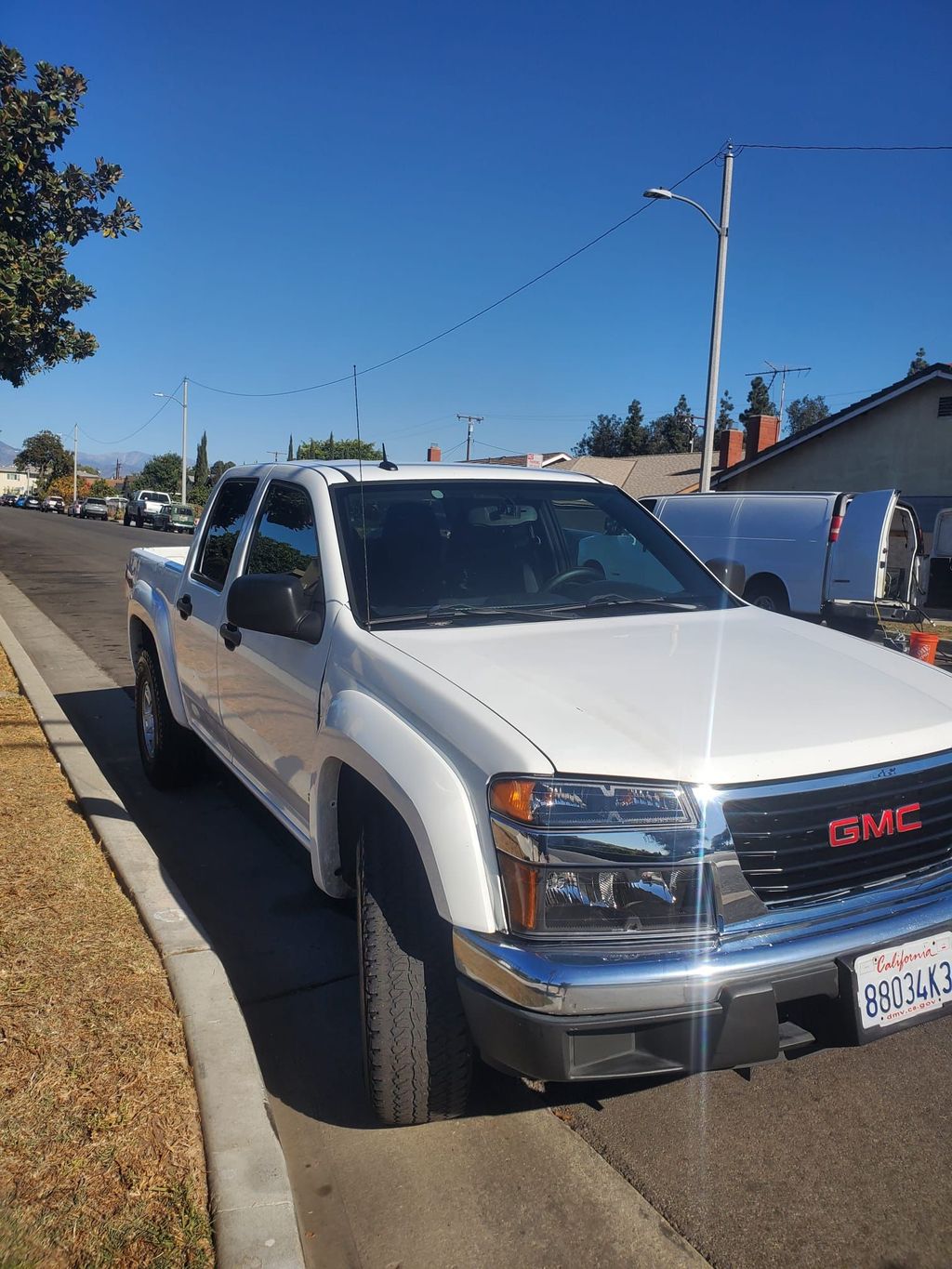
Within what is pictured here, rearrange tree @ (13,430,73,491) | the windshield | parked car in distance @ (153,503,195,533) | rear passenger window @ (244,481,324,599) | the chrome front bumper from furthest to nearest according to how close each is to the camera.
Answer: tree @ (13,430,73,491)
parked car in distance @ (153,503,195,533)
rear passenger window @ (244,481,324,599)
the windshield
the chrome front bumper

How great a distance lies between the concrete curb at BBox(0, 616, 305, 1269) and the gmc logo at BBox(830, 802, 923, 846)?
1.62m

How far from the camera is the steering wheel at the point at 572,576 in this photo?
12.6 ft

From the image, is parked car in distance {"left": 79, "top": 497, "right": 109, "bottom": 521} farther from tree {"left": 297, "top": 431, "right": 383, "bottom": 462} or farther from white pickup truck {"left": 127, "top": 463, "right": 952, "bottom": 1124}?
white pickup truck {"left": 127, "top": 463, "right": 952, "bottom": 1124}

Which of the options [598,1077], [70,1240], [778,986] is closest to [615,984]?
[598,1077]

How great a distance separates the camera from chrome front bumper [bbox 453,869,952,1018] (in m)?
2.21

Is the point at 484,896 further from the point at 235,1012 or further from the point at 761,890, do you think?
the point at 235,1012

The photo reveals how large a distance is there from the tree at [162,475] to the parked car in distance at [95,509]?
A: 101 feet

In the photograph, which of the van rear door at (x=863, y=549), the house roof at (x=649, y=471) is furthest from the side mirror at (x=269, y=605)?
the house roof at (x=649, y=471)

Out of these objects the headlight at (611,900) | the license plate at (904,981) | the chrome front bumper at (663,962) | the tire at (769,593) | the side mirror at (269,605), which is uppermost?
the side mirror at (269,605)

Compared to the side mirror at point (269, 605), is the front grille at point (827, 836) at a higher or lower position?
lower

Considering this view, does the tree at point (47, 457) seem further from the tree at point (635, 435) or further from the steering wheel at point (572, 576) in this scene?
the steering wheel at point (572, 576)

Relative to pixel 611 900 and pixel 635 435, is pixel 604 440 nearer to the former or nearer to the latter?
pixel 635 435

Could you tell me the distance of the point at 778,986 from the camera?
2.28 meters

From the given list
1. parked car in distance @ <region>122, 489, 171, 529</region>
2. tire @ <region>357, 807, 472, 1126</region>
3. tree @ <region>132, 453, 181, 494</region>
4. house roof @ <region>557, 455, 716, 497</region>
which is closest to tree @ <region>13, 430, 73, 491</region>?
tree @ <region>132, 453, 181, 494</region>
